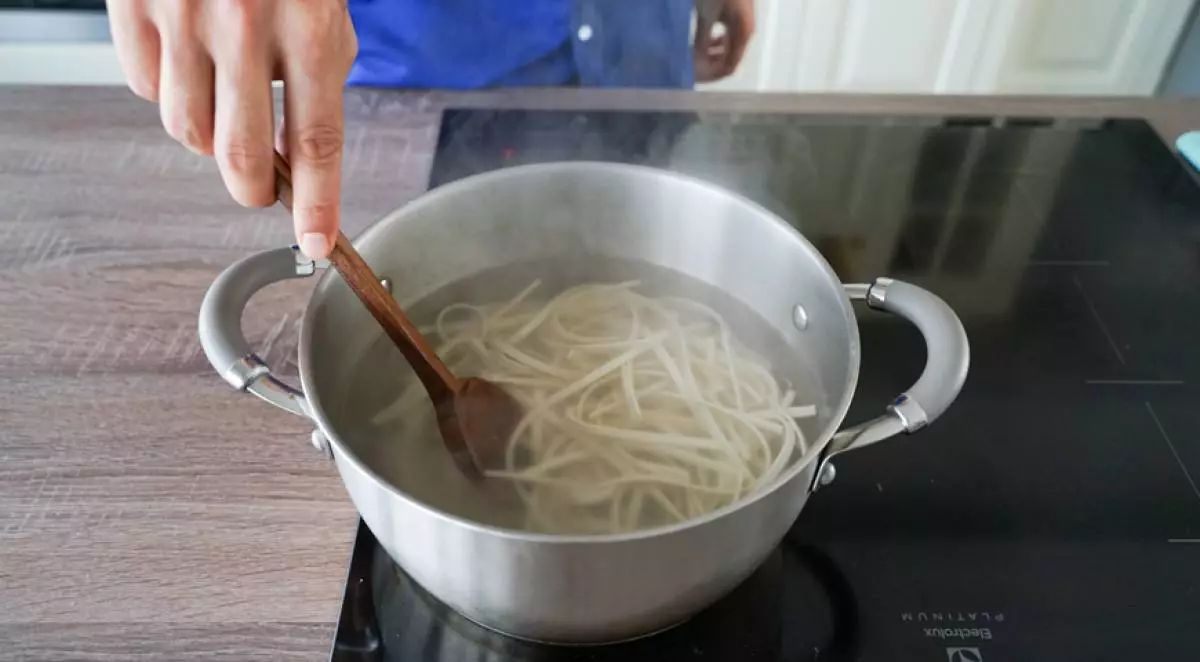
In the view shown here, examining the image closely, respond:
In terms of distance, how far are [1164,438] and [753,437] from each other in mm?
364

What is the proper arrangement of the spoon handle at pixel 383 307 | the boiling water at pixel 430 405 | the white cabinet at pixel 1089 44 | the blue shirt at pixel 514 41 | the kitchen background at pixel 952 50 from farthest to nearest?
the white cabinet at pixel 1089 44 < the kitchen background at pixel 952 50 < the blue shirt at pixel 514 41 < the boiling water at pixel 430 405 < the spoon handle at pixel 383 307

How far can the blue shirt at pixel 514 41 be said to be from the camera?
117 centimetres

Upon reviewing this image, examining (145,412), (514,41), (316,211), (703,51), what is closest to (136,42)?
(316,211)

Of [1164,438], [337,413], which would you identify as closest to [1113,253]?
[1164,438]

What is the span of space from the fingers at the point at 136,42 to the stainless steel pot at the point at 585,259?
13 cm

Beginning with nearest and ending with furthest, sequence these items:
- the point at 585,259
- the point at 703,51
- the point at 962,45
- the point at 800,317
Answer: the point at 800,317 → the point at 585,259 → the point at 703,51 → the point at 962,45

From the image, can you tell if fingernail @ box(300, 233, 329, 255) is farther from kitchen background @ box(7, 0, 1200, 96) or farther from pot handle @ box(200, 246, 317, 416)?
kitchen background @ box(7, 0, 1200, 96)

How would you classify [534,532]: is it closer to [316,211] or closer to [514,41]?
[316,211]

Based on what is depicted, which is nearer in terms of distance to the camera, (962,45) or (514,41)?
(514,41)

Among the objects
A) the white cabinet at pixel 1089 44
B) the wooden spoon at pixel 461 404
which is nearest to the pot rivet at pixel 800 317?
the wooden spoon at pixel 461 404

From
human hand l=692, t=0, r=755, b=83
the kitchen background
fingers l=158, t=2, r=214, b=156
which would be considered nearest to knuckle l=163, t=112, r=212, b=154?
fingers l=158, t=2, r=214, b=156

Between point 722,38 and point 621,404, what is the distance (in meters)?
0.71

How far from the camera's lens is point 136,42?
55cm

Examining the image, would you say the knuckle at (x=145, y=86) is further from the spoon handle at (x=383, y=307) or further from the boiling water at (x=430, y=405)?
the boiling water at (x=430, y=405)
